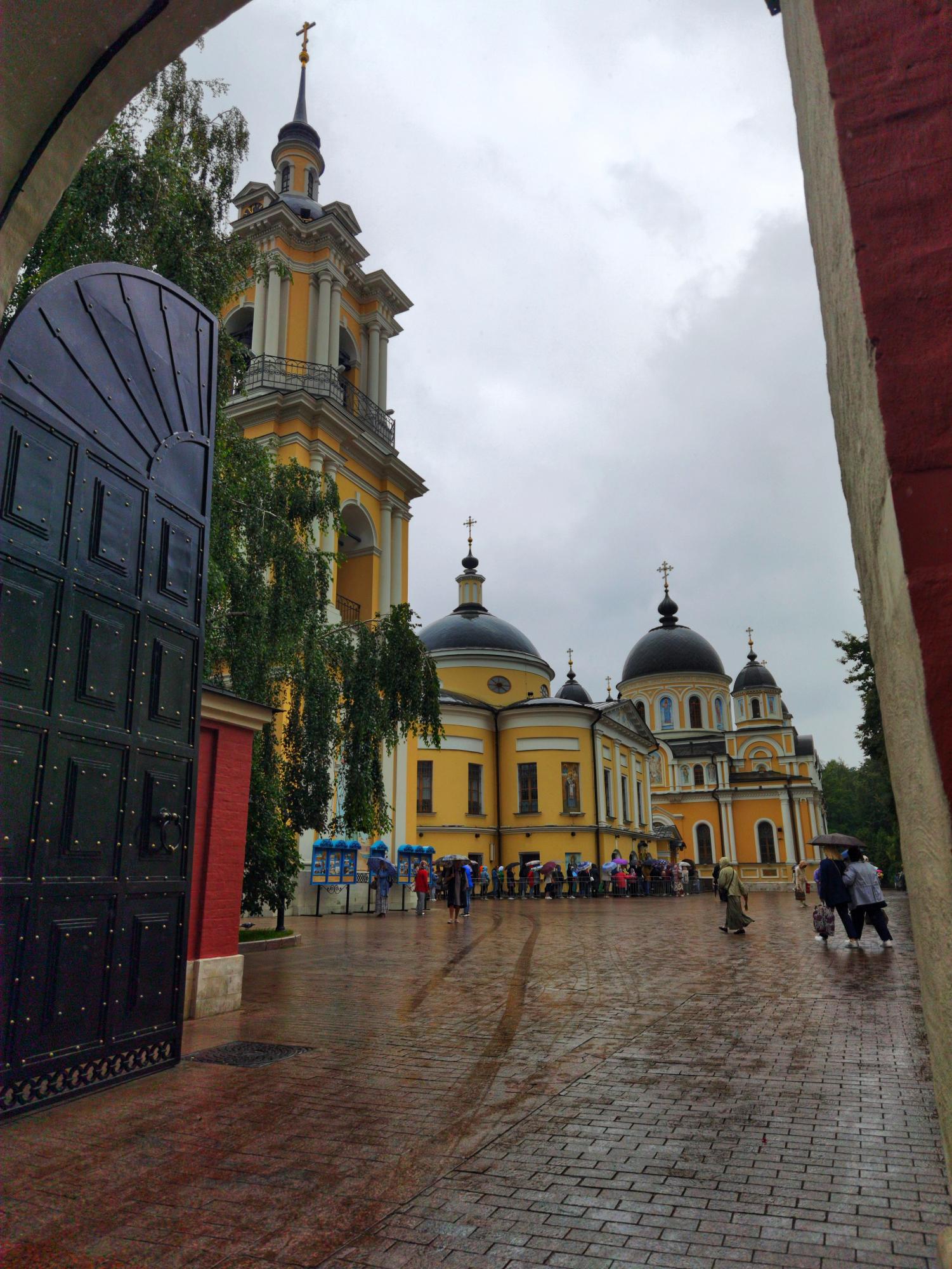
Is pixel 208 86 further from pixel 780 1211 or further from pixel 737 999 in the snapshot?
pixel 780 1211

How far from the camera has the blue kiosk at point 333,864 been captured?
21.9m

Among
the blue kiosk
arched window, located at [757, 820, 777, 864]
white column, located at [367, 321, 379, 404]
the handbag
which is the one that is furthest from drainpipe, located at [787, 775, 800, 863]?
the handbag

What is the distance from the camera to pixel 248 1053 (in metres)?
5.92

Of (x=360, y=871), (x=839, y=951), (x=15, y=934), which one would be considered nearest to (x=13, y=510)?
(x=15, y=934)

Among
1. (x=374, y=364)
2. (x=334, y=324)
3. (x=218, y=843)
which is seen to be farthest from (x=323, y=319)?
(x=218, y=843)

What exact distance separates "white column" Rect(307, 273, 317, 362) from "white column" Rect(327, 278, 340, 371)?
0.46 meters

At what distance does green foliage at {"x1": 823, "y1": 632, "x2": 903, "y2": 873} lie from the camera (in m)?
23.3

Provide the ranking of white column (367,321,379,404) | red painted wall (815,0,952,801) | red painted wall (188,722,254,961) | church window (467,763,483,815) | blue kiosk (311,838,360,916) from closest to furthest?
red painted wall (815,0,952,801) → red painted wall (188,722,254,961) → blue kiosk (311,838,360,916) → white column (367,321,379,404) → church window (467,763,483,815)

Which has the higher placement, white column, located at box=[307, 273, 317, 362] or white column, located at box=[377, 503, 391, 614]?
white column, located at box=[307, 273, 317, 362]

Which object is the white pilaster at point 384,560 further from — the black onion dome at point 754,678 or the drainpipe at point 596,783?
the black onion dome at point 754,678

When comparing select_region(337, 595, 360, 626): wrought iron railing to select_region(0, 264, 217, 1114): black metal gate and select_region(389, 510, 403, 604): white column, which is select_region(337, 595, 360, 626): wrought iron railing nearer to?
select_region(389, 510, 403, 604): white column

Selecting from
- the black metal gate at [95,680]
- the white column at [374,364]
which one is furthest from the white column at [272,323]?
the black metal gate at [95,680]

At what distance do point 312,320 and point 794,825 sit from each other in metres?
49.8

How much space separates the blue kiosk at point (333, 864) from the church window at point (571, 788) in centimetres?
1981
